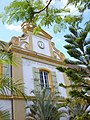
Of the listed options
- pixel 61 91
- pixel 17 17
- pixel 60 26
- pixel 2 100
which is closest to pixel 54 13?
pixel 60 26

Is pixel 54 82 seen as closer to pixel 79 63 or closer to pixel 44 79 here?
pixel 44 79

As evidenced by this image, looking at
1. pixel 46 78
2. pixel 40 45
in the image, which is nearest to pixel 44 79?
pixel 46 78

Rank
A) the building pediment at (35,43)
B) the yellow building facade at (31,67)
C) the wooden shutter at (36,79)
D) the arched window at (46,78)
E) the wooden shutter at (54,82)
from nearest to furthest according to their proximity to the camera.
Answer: the yellow building facade at (31,67) < the wooden shutter at (36,79) < the building pediment at (35,43) < the arched window at (46,78) < the wooden shutter at (54,82)

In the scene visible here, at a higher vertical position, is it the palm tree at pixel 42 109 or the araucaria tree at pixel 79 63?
the araucaria tree at pixel 79 63

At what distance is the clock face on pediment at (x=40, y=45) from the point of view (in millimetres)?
12563

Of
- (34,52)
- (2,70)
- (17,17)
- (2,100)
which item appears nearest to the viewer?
(17,17)

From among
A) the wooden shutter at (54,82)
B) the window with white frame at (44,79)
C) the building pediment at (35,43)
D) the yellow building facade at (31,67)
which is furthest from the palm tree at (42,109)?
the building pediment at (35,43)

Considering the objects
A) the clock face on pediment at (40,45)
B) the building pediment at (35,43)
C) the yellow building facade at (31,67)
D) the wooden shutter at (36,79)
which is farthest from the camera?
the clock face on pediment at (40,45)

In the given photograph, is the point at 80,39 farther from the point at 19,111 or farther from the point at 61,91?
the point at 19,111

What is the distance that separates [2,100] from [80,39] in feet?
15.8

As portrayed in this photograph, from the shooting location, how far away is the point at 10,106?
9648 millimetres

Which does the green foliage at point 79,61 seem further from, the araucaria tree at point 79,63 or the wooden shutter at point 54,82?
the wooden shutter at point 54,82

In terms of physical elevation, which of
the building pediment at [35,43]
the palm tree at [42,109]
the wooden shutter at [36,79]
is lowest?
the palm tree at [42,109]

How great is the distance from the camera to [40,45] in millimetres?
12914
